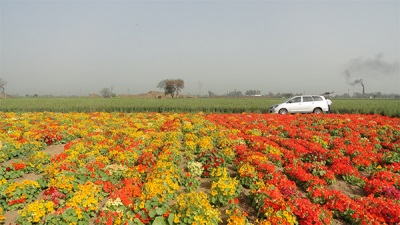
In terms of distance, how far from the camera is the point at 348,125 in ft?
48.6

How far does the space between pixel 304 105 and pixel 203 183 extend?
18.9m

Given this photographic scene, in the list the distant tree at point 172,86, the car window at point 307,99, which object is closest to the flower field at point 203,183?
the car window at point 307,99

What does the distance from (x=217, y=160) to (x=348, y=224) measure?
165 inches

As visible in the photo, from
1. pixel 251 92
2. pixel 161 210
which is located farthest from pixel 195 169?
pixel 251 92

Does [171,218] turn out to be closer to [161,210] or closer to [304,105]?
[161,210]

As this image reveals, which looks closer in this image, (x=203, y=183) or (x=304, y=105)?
(x=203, y=183)

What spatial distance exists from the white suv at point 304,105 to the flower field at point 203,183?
35.5 feet

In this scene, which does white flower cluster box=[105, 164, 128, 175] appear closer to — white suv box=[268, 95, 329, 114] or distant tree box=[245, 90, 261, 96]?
white suv box=[268, 95, 329, 114]

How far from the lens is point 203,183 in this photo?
789 centimetres

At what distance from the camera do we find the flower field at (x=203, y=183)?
17.6 feet

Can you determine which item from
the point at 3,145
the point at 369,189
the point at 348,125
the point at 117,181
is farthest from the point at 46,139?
the point at 348,125

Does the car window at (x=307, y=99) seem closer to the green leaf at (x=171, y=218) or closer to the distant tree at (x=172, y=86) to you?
the green leaf at (x=171, y=218)

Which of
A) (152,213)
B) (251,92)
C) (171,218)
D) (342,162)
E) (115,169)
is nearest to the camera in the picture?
(171,218)

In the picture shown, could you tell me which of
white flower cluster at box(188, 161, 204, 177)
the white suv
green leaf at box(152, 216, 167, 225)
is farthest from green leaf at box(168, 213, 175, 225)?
the white suv
